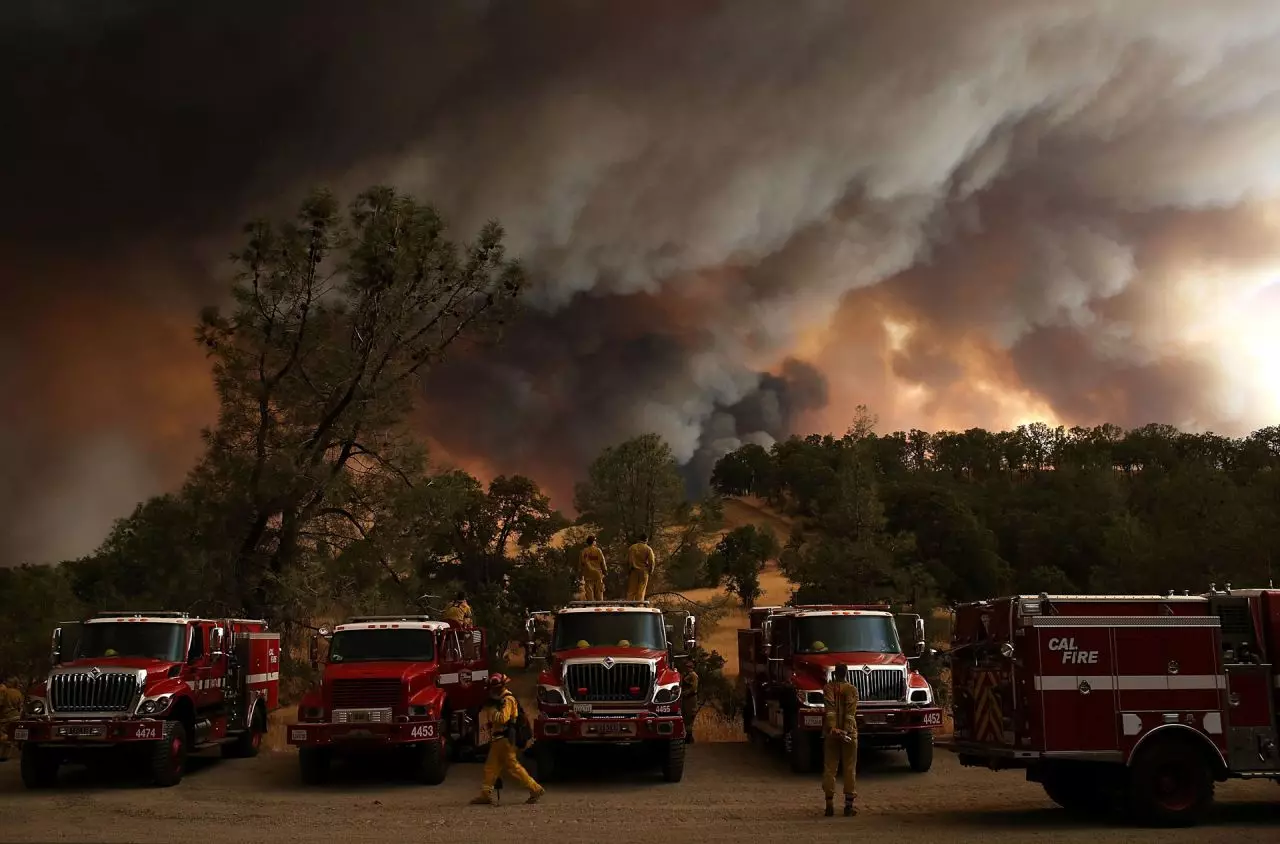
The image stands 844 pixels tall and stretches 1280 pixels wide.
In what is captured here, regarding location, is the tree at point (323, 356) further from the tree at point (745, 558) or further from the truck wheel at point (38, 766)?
the tree at point (745, 558)

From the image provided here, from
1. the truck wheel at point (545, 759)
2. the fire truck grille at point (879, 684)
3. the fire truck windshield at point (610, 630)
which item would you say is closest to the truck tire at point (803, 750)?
the fire truck grille at point (879, 684)

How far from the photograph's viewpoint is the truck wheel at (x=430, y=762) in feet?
58.7

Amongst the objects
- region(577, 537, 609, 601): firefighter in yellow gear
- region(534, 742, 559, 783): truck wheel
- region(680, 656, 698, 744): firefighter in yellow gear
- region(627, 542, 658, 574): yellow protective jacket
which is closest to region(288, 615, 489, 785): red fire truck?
region(534, 742, 559, 783): truck wheel

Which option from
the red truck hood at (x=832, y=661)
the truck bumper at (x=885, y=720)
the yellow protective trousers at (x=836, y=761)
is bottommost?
the yellow protective trousers at (x=836, y=761)

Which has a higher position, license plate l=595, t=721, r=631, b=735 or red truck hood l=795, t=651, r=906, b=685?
red truck hood l=795, t=651, r=906, b=685

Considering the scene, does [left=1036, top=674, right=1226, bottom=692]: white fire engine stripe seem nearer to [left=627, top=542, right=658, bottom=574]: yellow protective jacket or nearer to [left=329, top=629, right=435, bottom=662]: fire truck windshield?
[left=329, top=629, right=435, bottom=662]: fire truck windshield

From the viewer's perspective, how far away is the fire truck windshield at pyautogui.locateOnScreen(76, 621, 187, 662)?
18.4m

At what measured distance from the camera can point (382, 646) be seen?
747 inches

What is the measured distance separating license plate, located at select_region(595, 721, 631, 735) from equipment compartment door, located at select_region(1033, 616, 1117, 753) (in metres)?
6.56

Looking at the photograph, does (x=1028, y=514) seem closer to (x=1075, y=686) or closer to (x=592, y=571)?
(x=592, y=571)

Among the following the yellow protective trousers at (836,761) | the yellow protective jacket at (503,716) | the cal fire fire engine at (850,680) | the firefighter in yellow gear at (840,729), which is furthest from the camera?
the cal fire fire engine at (850,680)

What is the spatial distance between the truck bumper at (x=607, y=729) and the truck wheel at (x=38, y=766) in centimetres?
803

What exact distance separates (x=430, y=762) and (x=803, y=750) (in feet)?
20.9

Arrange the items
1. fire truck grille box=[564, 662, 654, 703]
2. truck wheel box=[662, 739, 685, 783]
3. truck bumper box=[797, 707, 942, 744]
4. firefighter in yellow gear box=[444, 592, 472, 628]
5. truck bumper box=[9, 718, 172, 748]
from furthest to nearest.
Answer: firefighter in yellow gear box=[444, 592, 472, 628] → truck bumper box=[797, 707, 942, 744] → truck wheel box=[662, 739, 685, 783] → fire truck grille box=[564, 662, 654, 703] → truck bumper box=[9, 718, 172, 748]
